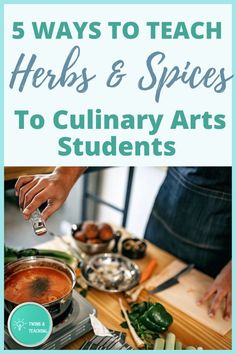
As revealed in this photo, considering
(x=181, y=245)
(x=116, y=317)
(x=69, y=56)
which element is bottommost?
(x=116, y=317)

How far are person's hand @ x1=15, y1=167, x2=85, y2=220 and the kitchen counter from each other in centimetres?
34

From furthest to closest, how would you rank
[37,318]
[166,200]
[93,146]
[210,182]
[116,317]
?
[166,200]
[210,182]
[116,317]
[93,146]
[37,318]

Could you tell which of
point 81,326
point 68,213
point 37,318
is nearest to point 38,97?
point 37,318

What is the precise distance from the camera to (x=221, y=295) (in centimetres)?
99

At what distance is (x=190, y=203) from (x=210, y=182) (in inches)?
4.6

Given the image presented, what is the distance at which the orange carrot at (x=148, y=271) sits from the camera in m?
1.07

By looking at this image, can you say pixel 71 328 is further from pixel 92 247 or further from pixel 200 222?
pixel 200 222

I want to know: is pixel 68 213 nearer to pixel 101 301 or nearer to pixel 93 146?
pixel 101 301

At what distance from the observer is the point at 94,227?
3.90 ft

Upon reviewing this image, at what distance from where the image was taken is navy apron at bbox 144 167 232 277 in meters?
1.15

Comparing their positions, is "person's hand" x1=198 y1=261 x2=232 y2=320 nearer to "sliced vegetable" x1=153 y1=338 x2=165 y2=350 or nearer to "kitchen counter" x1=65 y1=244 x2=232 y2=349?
"kitchen counter" x1=65 y1=244 x2=232 y2=349

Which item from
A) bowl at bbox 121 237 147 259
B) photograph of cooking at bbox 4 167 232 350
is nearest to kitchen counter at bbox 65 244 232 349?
photograph of cooking at bbox 4 167 232 350

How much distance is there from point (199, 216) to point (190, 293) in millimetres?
276

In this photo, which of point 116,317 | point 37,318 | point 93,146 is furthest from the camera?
point 116,317
